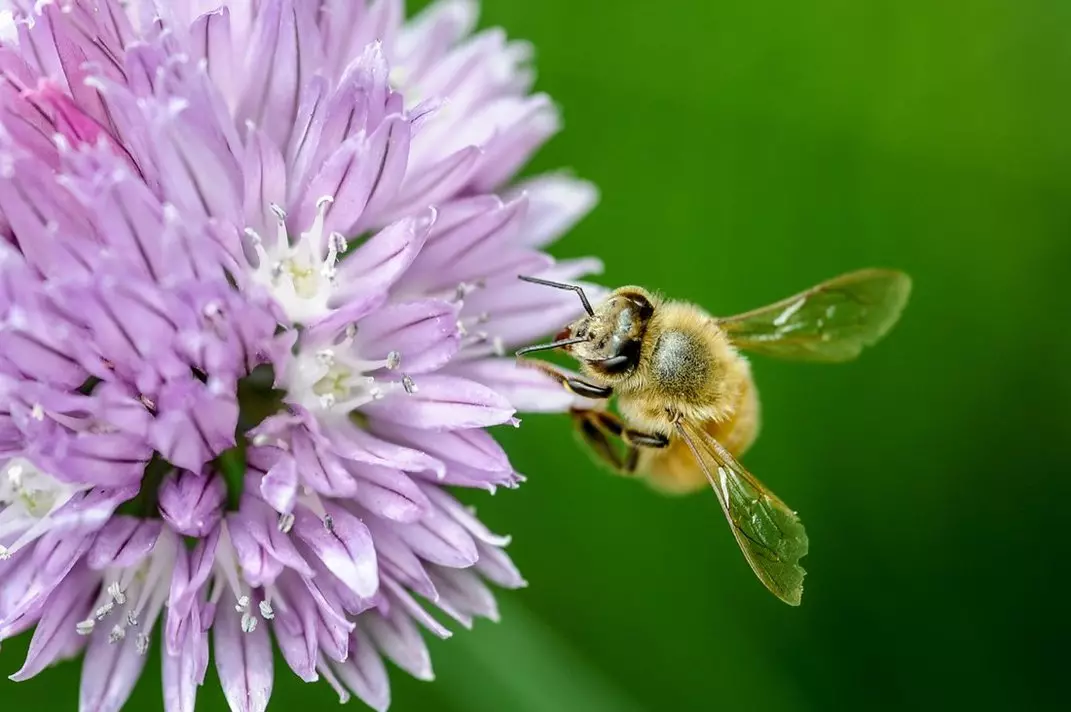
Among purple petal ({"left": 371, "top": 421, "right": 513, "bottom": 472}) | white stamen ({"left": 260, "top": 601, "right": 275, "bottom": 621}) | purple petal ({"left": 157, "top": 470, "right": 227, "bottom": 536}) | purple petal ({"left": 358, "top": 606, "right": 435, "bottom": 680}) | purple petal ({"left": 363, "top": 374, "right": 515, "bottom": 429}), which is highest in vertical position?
purple petal ({"left": 363, "top": 374, "right": 515, "bottom": 429})

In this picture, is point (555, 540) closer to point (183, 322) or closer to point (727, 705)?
point (727, 705)

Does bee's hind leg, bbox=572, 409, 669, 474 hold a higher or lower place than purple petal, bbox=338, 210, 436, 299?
lower

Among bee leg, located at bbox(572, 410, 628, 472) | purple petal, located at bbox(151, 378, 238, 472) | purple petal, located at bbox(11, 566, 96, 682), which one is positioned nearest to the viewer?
purple petal, located at bbox(151, 378, 238, 472)

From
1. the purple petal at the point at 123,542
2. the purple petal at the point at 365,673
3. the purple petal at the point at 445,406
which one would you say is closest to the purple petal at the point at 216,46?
the purple petal at the point at 445,406

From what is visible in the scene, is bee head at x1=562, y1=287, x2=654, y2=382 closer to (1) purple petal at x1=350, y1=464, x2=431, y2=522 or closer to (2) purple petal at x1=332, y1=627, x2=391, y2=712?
(1) purple petal at x1=350, y1=464, x2=431, y2=522

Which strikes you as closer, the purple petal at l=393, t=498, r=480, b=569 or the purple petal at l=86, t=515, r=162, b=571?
the purple petal at l=86, t=515, r=162, b=571

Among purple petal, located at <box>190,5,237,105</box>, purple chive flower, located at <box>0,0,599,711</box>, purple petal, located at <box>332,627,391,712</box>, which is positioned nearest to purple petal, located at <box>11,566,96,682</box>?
purple chive flower, located at <box>0,0,599,711</box>

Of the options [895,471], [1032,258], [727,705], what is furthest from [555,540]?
[1032,258]
